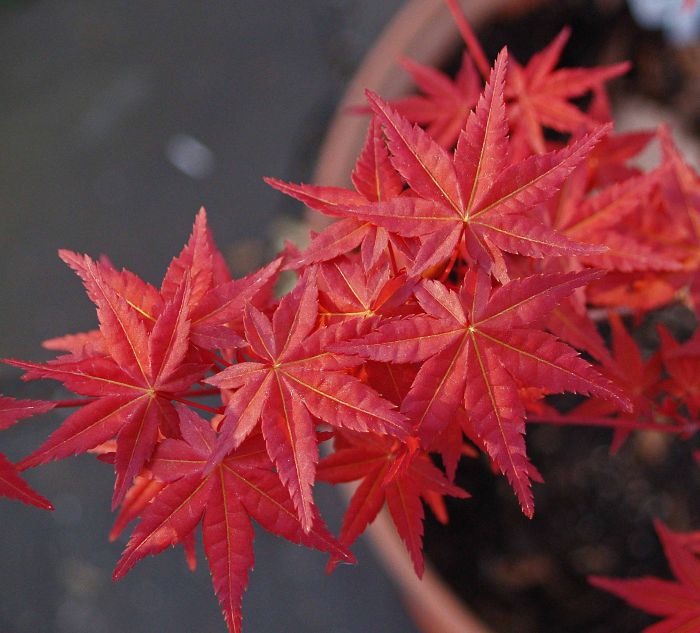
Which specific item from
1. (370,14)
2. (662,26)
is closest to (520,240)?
(662,26)

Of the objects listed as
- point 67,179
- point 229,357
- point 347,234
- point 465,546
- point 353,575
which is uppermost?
point 347,234

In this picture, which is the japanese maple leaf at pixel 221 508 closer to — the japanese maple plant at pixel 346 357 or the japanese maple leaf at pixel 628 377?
the japanese maple plant at pixel 346 357

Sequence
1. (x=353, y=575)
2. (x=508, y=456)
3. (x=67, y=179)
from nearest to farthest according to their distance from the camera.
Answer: (x=508, y=456)
(x=353, y=575)
(x=67, y=179)

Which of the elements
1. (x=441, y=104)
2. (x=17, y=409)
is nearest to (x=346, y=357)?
(x=17, y=409)

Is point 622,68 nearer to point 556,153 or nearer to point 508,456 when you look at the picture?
point 556,153

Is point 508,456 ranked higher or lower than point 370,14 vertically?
lower

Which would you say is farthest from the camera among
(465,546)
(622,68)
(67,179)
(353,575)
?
(67,179)
